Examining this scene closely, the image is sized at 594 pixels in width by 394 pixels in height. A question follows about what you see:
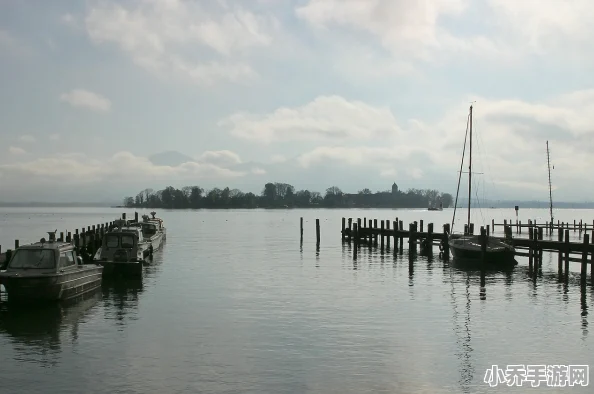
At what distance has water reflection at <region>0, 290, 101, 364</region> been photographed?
1924 centimetres

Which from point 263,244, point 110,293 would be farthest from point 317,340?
point 263,244

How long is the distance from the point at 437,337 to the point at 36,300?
1570 cm

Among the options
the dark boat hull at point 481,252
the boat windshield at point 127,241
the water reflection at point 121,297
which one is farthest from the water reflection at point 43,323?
the dark boat hull at point 481,252

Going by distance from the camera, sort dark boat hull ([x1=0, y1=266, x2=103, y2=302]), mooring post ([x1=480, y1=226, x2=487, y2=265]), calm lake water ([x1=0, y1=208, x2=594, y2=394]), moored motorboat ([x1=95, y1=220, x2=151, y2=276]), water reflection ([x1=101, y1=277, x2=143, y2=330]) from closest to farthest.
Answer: calm lake water ([x1=0, y1=208, x2=594, y2=394]) < water reflection ([x1=101, y1=277, x2=143, y2=330]) < dark boat hull ([x1=0, y1=266, x2=103, y2=302]) < moored motorboat ([x1=95, y1=220, x2=151, y2=276]) < mooring post ([x1=480, y1=226, x2=487, y2=265])

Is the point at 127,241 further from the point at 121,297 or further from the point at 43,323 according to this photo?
the point at 43,323

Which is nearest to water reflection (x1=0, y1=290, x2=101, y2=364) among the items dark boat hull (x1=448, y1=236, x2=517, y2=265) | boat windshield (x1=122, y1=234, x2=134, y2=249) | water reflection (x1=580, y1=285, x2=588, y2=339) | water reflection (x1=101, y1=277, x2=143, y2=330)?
water reflection (x1=101, y1=277, x2=143, y2=330)

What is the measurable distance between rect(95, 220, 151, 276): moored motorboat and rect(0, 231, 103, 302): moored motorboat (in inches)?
279

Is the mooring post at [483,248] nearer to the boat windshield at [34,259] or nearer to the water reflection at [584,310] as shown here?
the water reflection at [584,310]

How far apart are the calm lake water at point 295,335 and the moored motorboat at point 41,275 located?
76cm

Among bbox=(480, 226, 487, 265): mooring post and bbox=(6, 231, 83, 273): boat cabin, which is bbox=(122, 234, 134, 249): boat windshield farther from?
bbox=(480, 226, 487, 265): mooring post

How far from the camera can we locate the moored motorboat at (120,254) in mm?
35250

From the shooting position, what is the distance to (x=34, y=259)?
26.2 meters

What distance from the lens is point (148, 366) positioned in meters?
17.0

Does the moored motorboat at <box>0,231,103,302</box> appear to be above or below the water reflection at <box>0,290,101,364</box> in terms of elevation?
above
